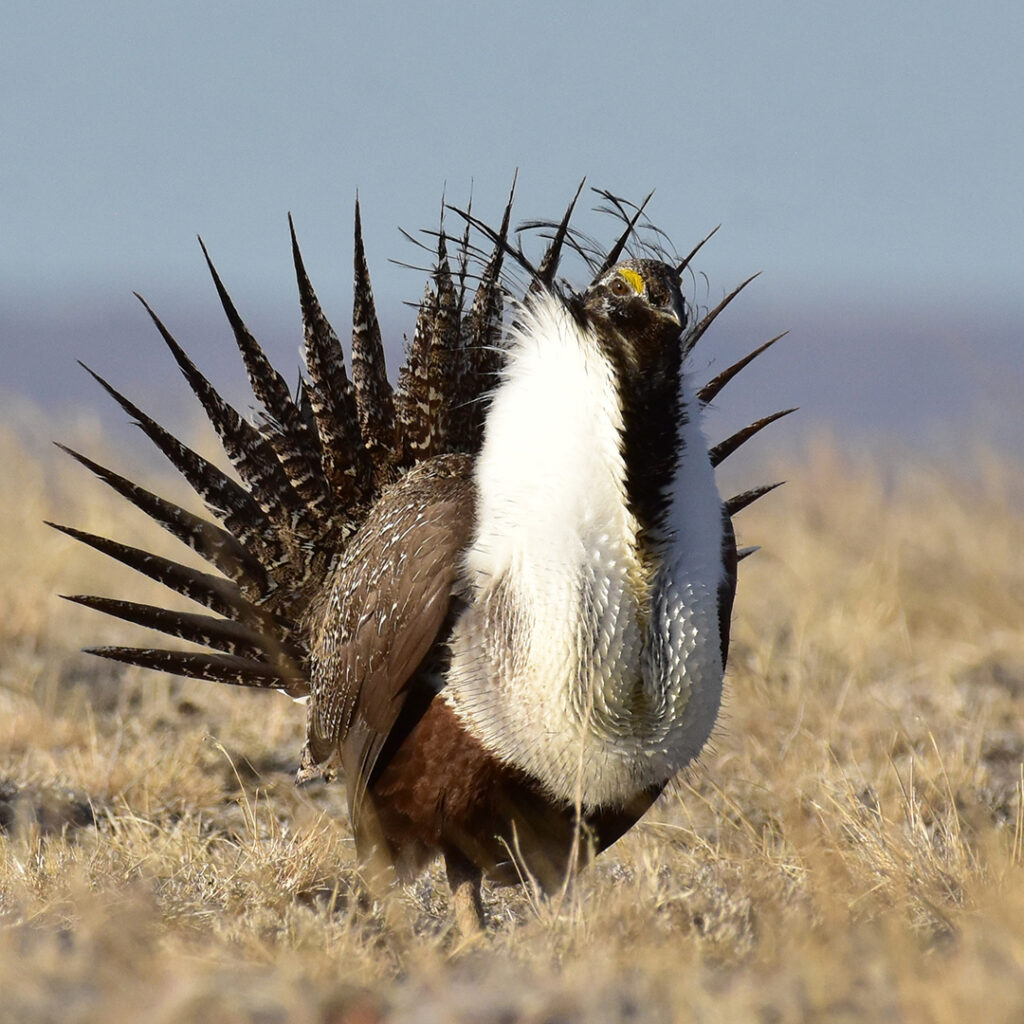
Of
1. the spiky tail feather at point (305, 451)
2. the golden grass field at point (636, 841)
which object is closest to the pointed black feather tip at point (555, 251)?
the spiky tail feather at point (305, 451)

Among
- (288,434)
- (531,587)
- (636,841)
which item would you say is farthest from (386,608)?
(636,841)

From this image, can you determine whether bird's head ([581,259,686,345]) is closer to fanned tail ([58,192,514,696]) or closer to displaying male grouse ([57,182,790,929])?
displaying male grouse ([57,182,790,929])

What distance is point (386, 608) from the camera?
138 inches

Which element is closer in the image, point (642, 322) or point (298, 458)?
point (642, 322)

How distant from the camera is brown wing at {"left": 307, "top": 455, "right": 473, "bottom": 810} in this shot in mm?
3389

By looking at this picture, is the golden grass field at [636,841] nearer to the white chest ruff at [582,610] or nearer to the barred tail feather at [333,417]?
the white chest ruff at [582,610]

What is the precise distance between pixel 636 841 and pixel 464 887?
80 cm

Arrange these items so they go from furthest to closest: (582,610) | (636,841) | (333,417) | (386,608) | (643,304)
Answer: (636,841)
(333,417)
(386,608)
(643,304)
(582,610)

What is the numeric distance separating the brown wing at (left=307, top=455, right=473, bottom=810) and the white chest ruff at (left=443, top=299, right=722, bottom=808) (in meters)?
0.08

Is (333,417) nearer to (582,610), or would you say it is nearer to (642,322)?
(642,322)

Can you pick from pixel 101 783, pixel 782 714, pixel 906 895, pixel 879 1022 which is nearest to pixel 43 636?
pixel 101 783

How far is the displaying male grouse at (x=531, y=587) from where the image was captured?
3.21 metres

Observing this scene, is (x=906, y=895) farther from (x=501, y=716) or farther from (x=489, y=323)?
(x=489, y=323)

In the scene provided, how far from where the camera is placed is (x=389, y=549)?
3576 mm
